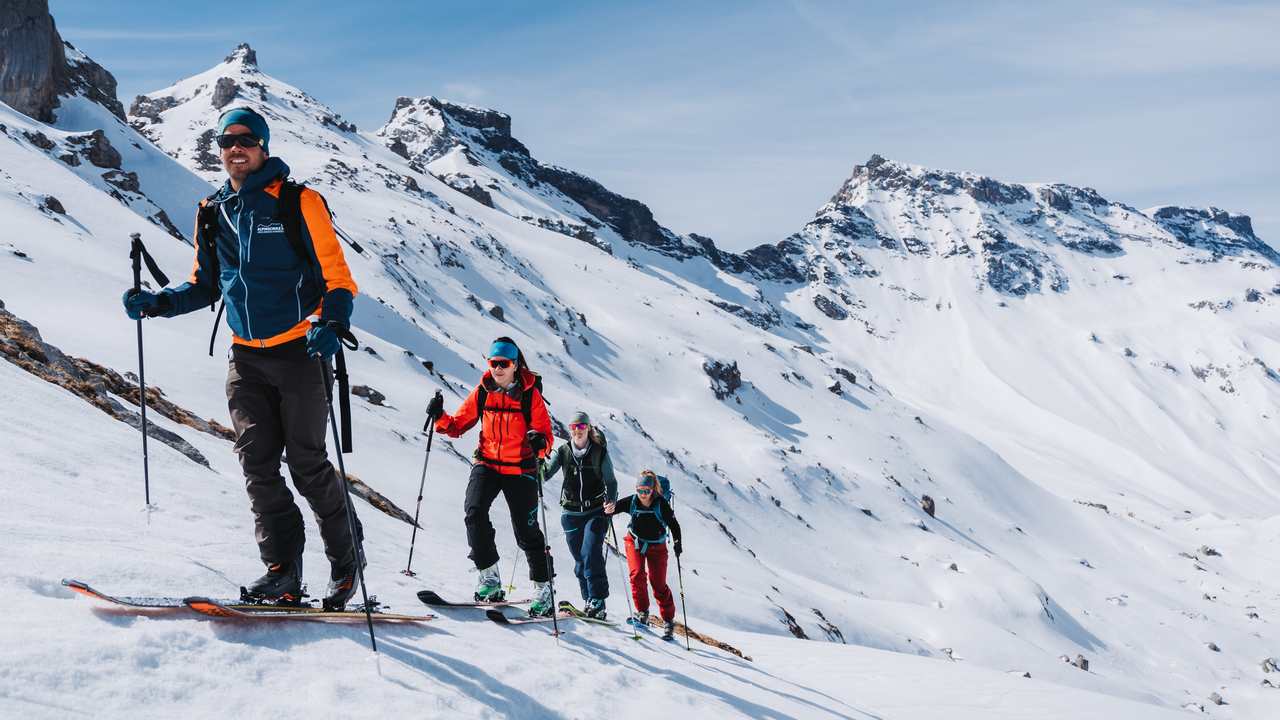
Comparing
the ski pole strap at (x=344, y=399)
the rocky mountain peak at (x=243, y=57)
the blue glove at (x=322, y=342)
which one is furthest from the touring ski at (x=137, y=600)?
the rocky mountain peak at (x=243, y=57)

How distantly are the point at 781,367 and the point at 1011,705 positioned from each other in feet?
241

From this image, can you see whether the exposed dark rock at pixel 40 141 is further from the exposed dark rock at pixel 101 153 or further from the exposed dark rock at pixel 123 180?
the exposed dark rock at pixel 123 180

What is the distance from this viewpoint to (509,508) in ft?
21.9

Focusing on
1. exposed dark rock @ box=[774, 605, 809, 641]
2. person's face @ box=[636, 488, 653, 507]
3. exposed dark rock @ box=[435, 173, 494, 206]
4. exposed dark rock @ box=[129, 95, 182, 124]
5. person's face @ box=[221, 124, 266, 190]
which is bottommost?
exposed dark rock @ box=[774, 605, 809, 641]

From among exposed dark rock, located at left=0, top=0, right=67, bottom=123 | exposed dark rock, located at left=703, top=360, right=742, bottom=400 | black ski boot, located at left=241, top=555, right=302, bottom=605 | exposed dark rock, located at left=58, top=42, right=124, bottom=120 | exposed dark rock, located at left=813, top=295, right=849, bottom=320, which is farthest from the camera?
exposed dark rock, located at left=813, top=295, right=849, bottom=320

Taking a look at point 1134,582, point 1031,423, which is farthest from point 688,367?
point 1031,423

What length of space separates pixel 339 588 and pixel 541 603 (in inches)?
103

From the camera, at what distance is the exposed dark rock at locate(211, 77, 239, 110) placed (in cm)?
9706

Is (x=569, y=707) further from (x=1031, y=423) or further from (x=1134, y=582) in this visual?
(x=1031, y=423)

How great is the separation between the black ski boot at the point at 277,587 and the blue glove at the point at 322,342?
5.17 ft

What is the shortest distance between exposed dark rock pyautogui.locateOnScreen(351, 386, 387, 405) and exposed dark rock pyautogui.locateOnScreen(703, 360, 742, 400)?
47.0 m

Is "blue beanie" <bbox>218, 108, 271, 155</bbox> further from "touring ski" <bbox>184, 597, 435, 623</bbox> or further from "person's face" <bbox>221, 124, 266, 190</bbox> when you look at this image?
"touring ski" <bbox>184, 597, 435, 623</bbox>

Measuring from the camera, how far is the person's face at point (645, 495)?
379 inches

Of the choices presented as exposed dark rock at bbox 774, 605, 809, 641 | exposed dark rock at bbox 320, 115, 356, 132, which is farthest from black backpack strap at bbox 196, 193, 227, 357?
exposed dark rock at bbox 320, 115, 356, 132
